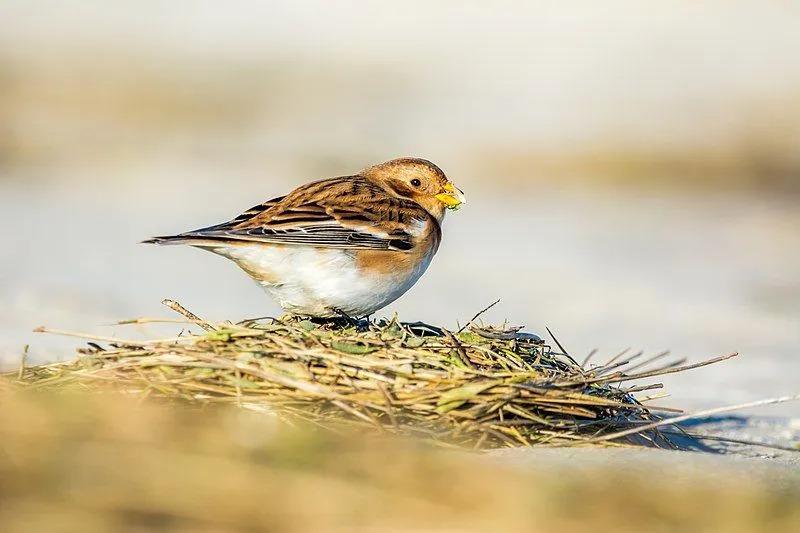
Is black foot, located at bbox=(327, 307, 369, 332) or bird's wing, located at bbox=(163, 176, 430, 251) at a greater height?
bird's wing, located at bbox=(163, 176, 430, 251)

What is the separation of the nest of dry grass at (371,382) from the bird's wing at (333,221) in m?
0.91

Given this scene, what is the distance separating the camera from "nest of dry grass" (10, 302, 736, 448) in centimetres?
597

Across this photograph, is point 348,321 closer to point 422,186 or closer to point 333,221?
point 333,221

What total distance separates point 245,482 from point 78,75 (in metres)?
32.6

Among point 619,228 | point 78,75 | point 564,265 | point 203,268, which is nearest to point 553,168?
point 619,228

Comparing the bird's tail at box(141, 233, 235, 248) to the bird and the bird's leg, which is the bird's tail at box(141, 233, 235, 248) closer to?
the bird

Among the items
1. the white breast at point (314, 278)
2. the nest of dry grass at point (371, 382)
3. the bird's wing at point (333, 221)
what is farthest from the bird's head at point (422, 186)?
the nest of dry grass at point (371, 382)

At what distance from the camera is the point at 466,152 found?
26844mm

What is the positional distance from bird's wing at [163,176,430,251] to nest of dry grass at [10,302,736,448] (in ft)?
3.00

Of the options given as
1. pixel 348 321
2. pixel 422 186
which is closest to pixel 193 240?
pixel 348 321

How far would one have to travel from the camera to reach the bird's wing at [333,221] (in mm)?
7504

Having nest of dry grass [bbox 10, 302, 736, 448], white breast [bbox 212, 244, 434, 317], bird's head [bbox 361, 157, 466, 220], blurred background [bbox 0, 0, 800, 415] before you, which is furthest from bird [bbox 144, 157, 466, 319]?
blurred background [bbox 0, 0, 800, 415]

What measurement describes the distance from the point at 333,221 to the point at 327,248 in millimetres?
238

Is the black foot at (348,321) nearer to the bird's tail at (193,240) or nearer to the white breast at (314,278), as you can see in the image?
the white breast at (314,278)
